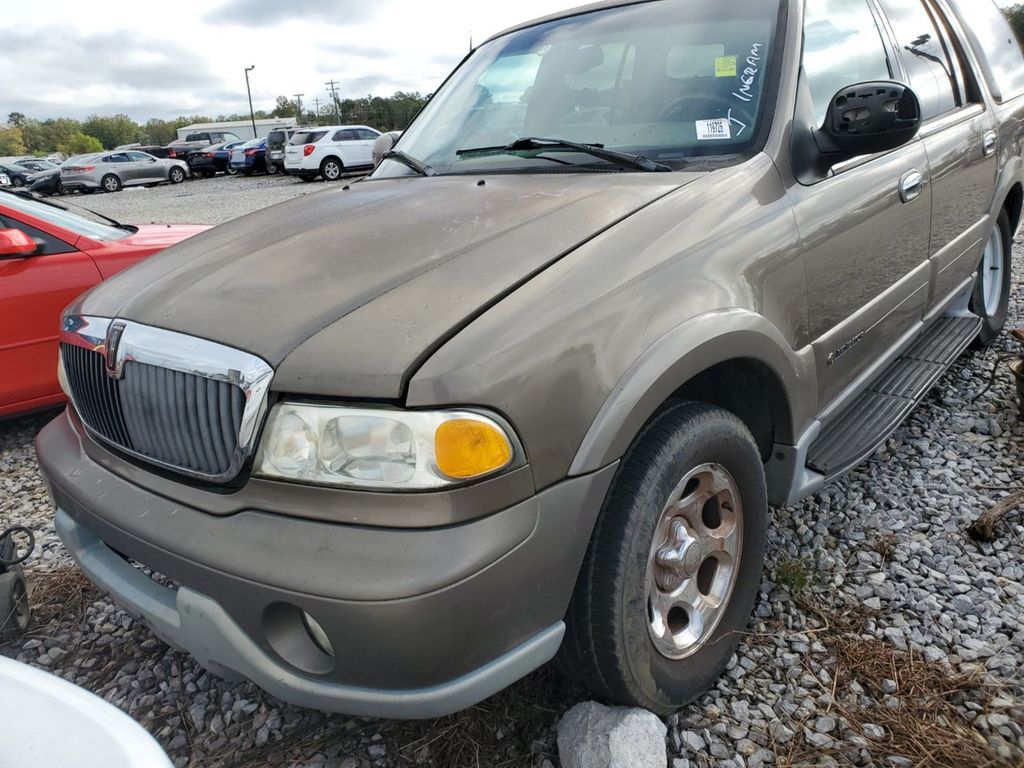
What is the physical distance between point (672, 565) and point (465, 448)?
74cm

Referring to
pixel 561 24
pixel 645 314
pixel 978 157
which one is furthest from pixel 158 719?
pixel 978 157

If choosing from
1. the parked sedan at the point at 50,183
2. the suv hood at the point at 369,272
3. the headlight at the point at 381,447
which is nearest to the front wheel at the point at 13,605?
the suv hood at the point at 369,272

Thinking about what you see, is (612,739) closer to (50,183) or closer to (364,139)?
(364,139)

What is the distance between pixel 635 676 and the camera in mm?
1758

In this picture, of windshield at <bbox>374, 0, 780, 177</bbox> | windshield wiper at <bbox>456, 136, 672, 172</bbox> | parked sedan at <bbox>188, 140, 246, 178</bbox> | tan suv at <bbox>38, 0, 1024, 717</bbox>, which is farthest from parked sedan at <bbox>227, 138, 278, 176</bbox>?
tan suv at <bbox>38, 0, 1024, 717</bbox>

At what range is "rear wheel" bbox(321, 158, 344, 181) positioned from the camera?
22.9m

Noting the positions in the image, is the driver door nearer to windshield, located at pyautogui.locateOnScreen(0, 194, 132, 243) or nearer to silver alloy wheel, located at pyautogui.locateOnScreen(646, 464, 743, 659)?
silver alloy wheel, located at pyautogui.locateOnScreen(646, 464, 743, 659)

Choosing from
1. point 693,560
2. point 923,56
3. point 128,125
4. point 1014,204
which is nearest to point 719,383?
point 693,560

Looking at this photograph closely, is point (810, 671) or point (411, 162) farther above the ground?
point (411, 162)

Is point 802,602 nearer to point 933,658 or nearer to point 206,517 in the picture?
point 933,658

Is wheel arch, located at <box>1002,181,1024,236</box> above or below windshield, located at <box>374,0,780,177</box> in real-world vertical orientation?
below

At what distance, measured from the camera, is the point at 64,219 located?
433 centimetres

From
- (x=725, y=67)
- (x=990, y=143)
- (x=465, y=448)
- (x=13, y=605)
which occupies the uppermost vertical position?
(x=725, y=67)

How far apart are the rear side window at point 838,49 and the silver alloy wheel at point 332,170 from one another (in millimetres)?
21707
